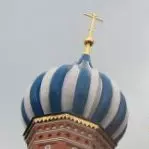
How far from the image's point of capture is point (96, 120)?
29.9 m

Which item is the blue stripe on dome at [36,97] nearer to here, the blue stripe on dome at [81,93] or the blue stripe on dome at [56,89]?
the blue stripe on dome at [56,89]

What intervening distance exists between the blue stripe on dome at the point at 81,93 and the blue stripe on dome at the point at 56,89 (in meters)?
0.63

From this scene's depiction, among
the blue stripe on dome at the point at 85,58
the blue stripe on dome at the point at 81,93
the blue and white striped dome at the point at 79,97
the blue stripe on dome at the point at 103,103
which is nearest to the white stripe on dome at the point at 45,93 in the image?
the blue and white striped dome at the point at 79,97

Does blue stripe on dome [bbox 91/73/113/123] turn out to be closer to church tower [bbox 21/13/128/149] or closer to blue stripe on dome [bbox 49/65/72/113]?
church tower [bbox 21/13/128/149]

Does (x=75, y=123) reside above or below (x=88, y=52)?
below

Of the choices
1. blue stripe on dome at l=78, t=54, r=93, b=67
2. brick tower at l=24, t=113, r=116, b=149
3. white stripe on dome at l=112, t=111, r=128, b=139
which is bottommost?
brick tower at l=24, t=113, r=116, b=149

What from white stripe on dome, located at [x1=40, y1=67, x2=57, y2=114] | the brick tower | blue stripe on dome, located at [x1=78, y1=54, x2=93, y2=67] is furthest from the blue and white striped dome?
blue stripe on dome, located at [x1=78, y1=54, x2=93, y2=67]

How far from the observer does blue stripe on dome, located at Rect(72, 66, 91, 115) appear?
29641mm

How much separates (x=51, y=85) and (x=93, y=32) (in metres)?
4.62

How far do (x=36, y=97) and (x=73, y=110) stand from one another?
1.69 metres

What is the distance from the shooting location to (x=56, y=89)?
3002 cm

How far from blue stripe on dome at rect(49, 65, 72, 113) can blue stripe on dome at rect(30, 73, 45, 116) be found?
58cm

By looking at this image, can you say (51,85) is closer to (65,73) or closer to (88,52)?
(65,73)

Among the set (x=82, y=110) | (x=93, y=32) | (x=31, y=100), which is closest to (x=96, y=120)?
(x=82, y=110)
